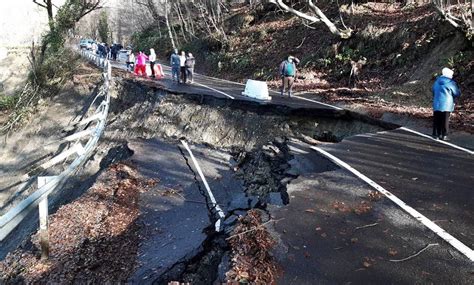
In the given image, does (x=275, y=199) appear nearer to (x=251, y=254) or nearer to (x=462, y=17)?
(x=251, y=254)

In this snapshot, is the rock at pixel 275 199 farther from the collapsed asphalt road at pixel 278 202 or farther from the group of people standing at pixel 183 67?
the group of people standing at pixel 183 67

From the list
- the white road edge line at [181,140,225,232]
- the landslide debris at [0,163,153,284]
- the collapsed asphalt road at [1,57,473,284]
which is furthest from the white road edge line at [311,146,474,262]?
the landslide debris at [0,163,153,284]

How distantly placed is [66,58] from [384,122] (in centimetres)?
2181

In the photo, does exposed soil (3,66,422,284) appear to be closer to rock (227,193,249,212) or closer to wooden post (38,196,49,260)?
wooden post (38,196,49,260)

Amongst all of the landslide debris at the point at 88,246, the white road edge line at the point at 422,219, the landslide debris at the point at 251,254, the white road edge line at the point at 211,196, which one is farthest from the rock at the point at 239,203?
the white road edge line at the point at 422,219

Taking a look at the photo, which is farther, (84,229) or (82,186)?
(82,186)

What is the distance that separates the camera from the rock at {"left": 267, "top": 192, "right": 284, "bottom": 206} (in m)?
6.54

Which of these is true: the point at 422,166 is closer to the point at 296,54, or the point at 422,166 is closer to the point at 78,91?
the point at 296,54

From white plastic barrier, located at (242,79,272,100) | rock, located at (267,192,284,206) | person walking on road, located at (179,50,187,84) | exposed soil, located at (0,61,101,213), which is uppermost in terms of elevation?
person walking on road, located at (179,50,187,84)

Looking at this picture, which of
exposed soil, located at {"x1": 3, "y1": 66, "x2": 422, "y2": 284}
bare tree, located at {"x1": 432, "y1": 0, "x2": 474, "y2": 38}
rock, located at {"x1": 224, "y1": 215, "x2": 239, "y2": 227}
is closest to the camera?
exposed soil, located at {"x1": 3, "y1": 66, "x2": 422, "y2": 284}

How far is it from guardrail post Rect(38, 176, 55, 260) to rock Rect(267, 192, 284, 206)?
340cm

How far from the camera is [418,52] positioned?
18.0 metres

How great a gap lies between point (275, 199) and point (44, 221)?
11.7ft

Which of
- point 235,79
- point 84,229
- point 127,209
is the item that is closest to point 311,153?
point 127,209
